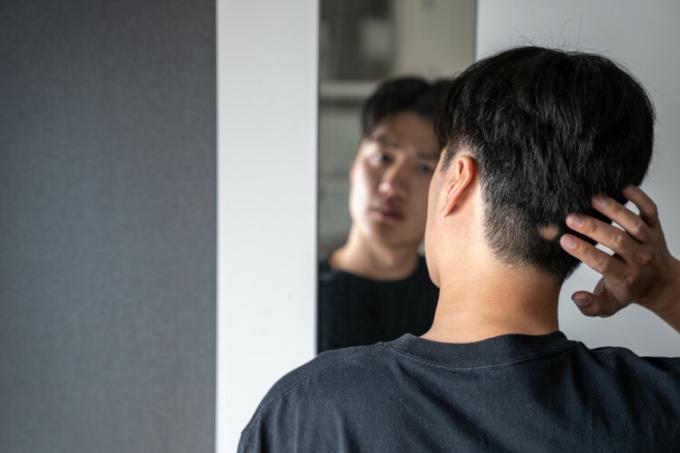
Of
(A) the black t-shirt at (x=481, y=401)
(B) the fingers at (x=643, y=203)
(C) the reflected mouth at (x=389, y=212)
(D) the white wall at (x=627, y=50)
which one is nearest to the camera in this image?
(A) the black t-shirt at (x=481, y=401)

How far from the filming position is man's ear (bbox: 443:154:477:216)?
0.95 meters

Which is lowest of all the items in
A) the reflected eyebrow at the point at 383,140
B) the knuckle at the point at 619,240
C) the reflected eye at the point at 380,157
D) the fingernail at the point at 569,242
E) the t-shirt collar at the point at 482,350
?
the t-shirt collar at the point at 482,350

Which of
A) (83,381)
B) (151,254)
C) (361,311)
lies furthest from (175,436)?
(361,311)

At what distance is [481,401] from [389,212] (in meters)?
0.91

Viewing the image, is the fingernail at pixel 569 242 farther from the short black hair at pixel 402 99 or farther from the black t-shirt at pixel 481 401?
the short black hair at pixel 402 99

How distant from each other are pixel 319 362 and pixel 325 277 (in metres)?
0.80

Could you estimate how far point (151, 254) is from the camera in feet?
5.73

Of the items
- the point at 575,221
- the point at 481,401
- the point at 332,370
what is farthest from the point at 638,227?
the point at 332,370

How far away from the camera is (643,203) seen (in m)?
1.01

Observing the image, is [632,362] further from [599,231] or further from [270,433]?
[270,433]

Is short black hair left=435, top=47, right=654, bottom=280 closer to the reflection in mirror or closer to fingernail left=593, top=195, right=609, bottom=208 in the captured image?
fingernail left=593, top=195, right=609, bottom=208

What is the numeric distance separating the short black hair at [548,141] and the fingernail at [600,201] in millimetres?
10

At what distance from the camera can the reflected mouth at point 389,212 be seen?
67.6 inches

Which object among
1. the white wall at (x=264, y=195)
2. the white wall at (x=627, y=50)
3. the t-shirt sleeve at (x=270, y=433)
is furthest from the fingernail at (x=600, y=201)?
the white wall at (x=264, y=195)
